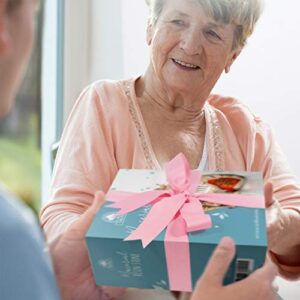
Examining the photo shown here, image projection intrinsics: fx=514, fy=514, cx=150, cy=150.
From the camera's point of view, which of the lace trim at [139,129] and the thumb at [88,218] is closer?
the thumb at [88,218]

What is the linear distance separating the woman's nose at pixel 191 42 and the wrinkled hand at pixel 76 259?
38 cm

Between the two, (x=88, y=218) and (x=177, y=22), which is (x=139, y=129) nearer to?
(x=177, y=22)

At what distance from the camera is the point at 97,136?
884mm

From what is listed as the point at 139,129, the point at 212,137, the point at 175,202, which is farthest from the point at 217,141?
the point at 175,202

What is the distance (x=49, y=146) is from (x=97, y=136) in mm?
259

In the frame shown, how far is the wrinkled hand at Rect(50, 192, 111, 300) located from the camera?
0.61 m

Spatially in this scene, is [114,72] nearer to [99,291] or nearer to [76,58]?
[76,58]

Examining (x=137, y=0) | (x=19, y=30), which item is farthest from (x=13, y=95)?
(x=137, y=0)

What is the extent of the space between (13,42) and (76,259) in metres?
0.34

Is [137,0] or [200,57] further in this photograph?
[137,0]

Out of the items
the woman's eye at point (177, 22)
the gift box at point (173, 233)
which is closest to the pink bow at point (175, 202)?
the gift box at point (173, 233)

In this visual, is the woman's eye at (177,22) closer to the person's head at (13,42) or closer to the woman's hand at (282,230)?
the woman's hand at (282,230)

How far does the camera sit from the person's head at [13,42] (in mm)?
339

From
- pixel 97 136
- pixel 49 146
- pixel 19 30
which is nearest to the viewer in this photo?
pixel 19 30
